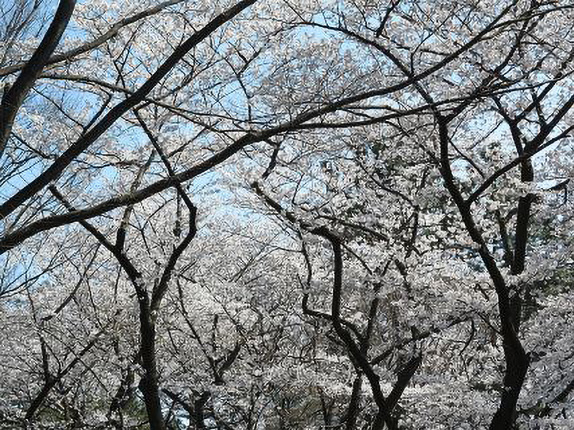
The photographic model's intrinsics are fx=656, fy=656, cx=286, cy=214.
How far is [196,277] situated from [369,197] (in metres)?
3.19

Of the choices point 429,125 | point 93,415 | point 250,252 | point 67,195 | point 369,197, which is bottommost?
point 93,415

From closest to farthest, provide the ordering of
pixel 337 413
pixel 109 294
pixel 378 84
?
pixel 378 84, pixel 109 294, pixel 337 413

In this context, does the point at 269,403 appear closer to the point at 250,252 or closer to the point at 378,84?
the point at 250,252

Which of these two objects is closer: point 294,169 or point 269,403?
point 294,169

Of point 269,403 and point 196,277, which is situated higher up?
point 196,277

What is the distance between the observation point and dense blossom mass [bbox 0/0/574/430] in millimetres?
4645

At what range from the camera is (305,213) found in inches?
273

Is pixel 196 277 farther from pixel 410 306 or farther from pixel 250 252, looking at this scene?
pixel 410 306

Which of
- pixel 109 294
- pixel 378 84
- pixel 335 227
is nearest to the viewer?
pixel 378 84

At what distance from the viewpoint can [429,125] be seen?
6.73 meters

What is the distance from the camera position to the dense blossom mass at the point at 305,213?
464cm

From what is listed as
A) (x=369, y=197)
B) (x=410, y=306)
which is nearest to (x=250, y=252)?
(x=369, y=197)

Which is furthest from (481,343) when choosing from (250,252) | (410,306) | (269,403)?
(250,252)

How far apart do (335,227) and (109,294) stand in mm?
4179
